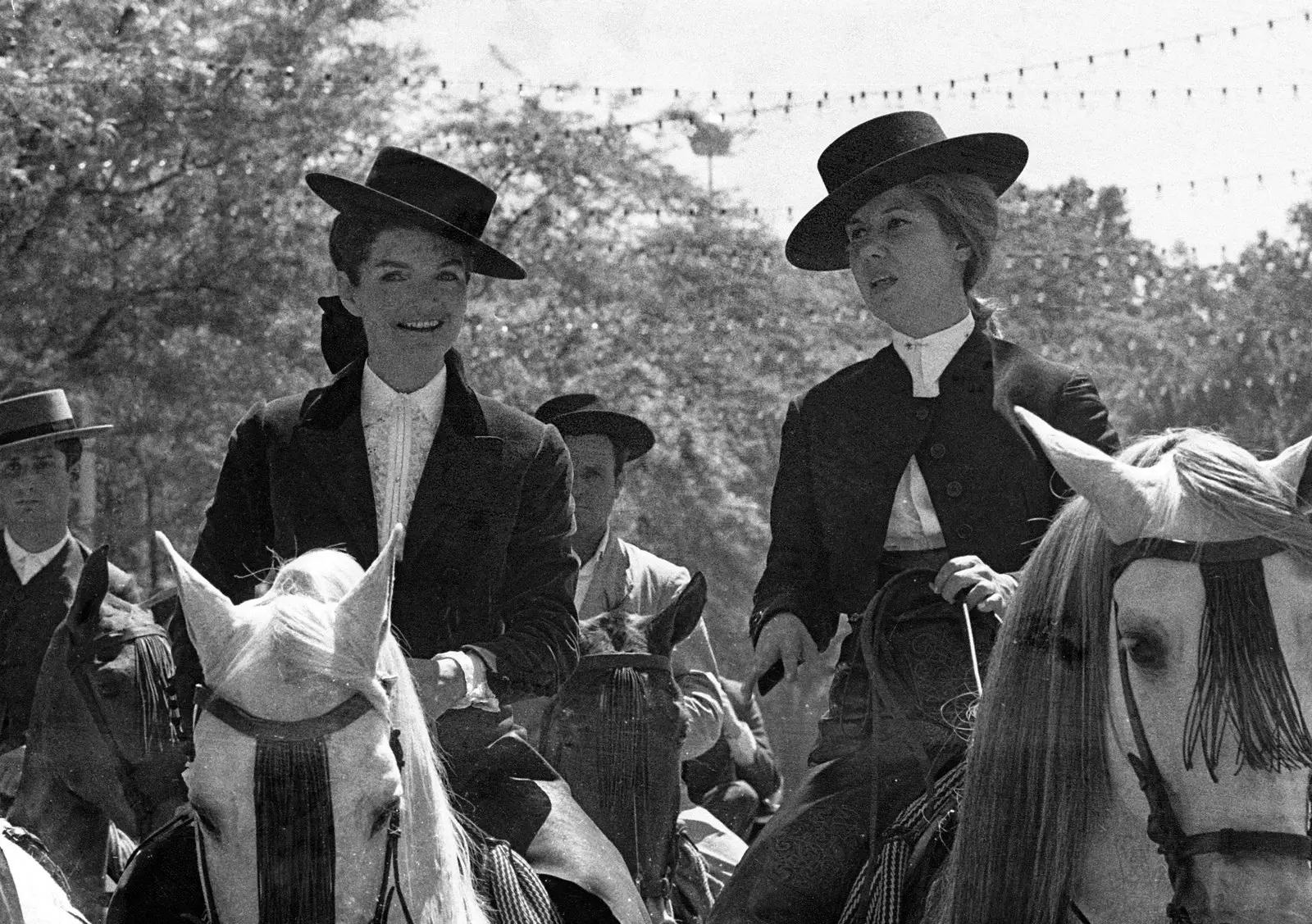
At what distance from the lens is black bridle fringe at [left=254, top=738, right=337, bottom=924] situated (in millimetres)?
3502

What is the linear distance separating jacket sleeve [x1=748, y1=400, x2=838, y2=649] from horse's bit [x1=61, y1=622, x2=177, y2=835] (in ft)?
10.4

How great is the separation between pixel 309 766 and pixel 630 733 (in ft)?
10.9

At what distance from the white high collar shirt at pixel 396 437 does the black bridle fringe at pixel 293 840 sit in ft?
4.12

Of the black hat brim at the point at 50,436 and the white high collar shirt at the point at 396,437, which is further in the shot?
the black hat brim at the point at 50,436

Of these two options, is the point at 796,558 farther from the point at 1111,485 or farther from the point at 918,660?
the point at 1111,485

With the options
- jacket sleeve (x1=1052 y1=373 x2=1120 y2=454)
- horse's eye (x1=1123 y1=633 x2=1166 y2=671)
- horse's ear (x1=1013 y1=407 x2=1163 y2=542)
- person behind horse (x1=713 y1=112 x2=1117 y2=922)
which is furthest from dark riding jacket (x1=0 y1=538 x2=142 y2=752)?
horse's eye (x1=1123 y1=633 x2=1166 y2=671)

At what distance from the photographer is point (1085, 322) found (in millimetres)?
10578

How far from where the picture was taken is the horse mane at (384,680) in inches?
144

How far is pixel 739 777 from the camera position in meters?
12.3

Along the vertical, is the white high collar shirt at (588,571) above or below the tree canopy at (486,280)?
below

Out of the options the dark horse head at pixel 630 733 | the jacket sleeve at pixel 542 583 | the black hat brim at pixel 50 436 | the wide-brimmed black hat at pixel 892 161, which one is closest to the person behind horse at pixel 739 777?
the dark horse head at pixel 630 733

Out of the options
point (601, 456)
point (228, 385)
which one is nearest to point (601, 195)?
point (228, 385)

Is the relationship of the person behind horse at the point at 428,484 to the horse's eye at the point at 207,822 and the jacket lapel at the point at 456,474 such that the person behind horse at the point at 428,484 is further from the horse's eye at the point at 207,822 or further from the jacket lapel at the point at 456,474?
the horse's eye at the point at 207,822

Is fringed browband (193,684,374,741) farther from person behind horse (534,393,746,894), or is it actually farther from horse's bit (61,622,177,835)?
person behind horse (534,393,746,894)
